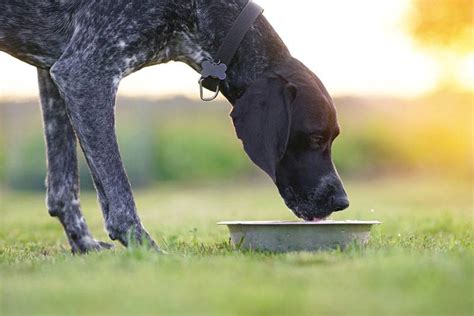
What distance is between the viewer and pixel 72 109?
499 centimetres

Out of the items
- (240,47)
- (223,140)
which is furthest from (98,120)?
(223,140)

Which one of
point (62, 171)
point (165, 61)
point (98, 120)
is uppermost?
point (165, 61)

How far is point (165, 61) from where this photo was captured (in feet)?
17.5

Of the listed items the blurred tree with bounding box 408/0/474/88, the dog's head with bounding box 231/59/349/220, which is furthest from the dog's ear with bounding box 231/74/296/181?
the blurred tree with bounding box 408/0/474/88

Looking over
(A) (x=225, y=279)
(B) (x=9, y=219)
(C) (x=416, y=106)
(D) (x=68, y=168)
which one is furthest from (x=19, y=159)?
(A) (x=225, y=279)

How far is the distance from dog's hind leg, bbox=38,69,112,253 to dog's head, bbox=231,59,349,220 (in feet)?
4.29

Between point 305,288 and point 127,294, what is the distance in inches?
25.0

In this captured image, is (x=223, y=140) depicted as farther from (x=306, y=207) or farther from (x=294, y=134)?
(x=294, y=134)

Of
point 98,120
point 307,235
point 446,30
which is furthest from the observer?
point 446,30

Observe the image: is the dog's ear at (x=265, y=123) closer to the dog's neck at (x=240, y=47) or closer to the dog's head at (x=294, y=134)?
the dog's head at (x=294, y=134)

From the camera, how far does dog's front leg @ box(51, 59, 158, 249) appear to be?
16.1 feet

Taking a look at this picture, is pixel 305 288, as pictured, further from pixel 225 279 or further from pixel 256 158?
pixel 256 158

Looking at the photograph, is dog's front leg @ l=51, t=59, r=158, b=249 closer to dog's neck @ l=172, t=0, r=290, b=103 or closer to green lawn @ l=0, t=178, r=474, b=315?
green lawn @ l=0, t=178, r=474, b=315

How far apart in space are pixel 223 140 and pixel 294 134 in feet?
44.6
